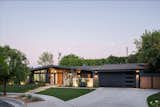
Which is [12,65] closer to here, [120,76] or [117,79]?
[117,79]

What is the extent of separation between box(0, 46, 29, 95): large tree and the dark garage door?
36.7ft

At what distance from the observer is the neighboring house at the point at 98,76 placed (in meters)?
33.0

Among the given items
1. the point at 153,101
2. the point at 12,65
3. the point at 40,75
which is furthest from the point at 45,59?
the point at 153,101

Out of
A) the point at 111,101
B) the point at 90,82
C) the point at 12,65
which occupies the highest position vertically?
the point at 12,65

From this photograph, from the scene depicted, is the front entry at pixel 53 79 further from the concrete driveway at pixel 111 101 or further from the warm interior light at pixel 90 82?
the concrete driveway at pixel 111 101

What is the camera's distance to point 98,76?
36125 millimetres

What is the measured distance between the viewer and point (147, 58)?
31.6 m

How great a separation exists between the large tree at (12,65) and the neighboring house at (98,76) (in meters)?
9.77

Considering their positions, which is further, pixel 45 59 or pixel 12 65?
pixel 45 59

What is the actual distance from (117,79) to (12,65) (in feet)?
45.1

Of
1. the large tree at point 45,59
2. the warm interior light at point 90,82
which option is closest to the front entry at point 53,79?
the warm interior light at point 90,82

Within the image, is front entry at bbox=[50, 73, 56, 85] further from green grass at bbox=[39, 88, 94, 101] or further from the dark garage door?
green grass at bbox=[39, 88, 94, 101]

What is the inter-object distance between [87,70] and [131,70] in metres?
6.74

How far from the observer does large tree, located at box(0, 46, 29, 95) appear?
27.8 meters
